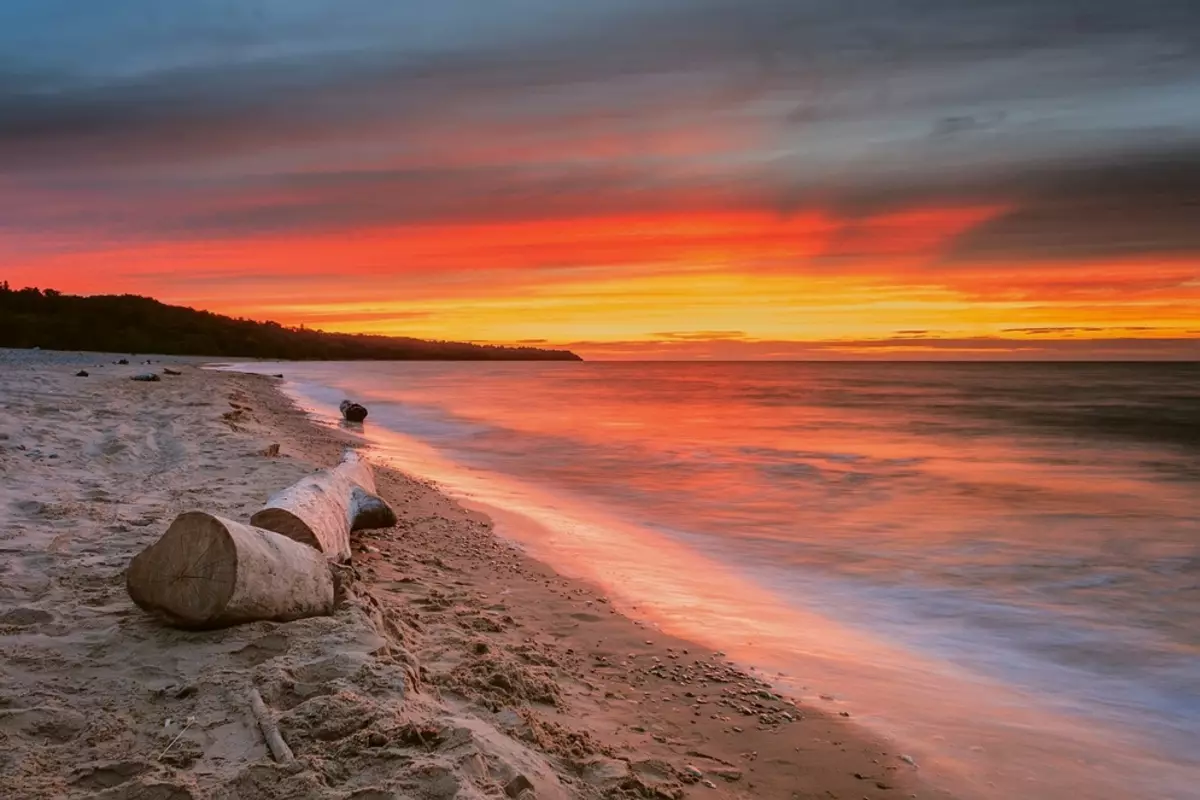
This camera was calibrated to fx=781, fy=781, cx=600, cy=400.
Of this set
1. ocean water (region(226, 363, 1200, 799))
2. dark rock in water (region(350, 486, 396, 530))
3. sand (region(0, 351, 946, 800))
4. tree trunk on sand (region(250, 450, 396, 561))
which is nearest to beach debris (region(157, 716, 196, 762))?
sand (region(0, 351, 946, 800))

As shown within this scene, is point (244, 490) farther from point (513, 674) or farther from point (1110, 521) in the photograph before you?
point (1110, 521)

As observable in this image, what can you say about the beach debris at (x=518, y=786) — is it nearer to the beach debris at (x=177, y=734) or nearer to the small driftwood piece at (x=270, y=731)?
the small driftwood piece at (x=270, y=731)

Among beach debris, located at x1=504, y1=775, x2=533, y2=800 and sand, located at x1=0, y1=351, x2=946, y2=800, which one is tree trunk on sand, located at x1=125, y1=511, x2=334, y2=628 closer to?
sand, located at x1=0, y1=351, x2=946, y2=800

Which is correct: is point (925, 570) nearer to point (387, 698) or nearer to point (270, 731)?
point (387, 698)

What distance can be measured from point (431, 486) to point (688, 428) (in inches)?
528

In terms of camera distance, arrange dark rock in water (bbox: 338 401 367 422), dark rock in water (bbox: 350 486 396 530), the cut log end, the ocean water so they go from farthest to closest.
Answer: dark rock in water (bbox: 338 401 367 422), dark rock in water (bbox: 350 486 396 530), the ocean water, the cut log end

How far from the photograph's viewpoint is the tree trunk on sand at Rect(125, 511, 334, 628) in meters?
3.60

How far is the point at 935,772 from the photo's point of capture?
349 centimetres

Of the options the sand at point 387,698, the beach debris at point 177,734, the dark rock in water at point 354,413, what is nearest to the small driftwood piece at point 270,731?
the sand at point 387,698

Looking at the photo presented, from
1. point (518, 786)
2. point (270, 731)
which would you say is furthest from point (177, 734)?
point (518, 786)

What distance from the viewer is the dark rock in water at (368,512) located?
6.59 m

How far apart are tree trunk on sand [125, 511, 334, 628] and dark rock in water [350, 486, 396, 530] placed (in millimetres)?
2665

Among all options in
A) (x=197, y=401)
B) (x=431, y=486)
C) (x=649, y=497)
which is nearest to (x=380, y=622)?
(x=431, y=486)

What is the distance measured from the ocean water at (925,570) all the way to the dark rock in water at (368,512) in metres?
1.28
